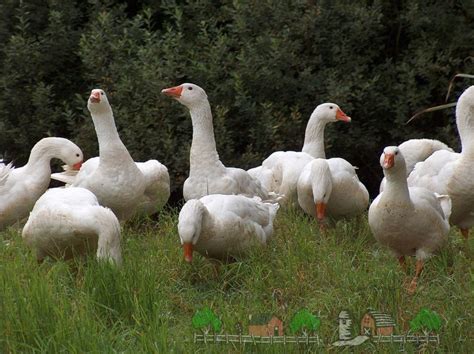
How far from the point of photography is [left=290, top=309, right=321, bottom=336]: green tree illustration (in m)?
4.95

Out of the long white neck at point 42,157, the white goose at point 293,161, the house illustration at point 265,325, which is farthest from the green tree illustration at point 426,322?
the long white neck at point 42,157

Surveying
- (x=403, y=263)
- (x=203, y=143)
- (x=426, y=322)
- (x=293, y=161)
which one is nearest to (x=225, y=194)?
(x=203, y=143)

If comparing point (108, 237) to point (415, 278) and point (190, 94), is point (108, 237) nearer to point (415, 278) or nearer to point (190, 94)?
point (415, 278)

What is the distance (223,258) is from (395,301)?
1575 mm

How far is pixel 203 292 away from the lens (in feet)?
20.8

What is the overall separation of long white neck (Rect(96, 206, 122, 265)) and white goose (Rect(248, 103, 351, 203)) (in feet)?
9.10

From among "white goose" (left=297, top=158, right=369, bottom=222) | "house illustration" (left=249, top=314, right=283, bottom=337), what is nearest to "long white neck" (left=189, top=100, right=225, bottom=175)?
"white goose" (left=297, top=158, right=369, bottom=222)

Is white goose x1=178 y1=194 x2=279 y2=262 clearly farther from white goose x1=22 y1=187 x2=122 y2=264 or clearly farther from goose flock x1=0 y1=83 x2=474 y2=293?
white goose x1=22 y1=187 x2=122 y2=264

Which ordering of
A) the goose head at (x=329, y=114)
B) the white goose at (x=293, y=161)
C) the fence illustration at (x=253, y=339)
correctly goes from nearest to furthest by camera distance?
the fence illustration at (x=253, y=339) → the white goose at (x=293, y=161) → the goose head at (x=329, y=114)

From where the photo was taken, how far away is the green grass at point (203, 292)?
4.82 meters

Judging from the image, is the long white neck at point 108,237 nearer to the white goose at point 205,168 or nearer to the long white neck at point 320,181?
the white goose at point 205,168

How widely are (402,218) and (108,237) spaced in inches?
72.1

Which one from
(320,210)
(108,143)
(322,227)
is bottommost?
(322,227)

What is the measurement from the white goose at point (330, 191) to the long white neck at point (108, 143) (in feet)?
4.54
